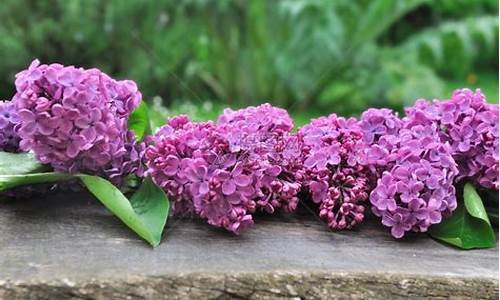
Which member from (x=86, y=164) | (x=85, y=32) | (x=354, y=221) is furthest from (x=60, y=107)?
(x=85, y=32)

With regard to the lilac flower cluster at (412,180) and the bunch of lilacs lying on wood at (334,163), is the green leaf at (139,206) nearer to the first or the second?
the bunch of lilacs lying on wood at (334,163)

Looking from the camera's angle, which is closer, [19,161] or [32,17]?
[19,161]

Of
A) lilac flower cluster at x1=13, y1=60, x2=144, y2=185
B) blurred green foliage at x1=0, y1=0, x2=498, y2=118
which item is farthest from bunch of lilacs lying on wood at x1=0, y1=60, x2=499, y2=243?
blurred green foliage at x1=0, y1=0, x2=498, y2=118

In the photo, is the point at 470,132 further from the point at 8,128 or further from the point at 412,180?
the point at 8,128

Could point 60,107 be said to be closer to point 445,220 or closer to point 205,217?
point 205,217

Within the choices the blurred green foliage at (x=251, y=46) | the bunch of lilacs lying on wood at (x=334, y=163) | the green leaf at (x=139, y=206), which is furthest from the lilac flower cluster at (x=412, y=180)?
the blurred green foliage at (x=251, y=46)

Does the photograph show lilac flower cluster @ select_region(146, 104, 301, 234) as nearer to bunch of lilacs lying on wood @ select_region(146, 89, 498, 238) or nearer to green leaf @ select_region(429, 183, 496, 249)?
bunch of lilacs lying on wood @ select_region(146, 89, 498, 238)
